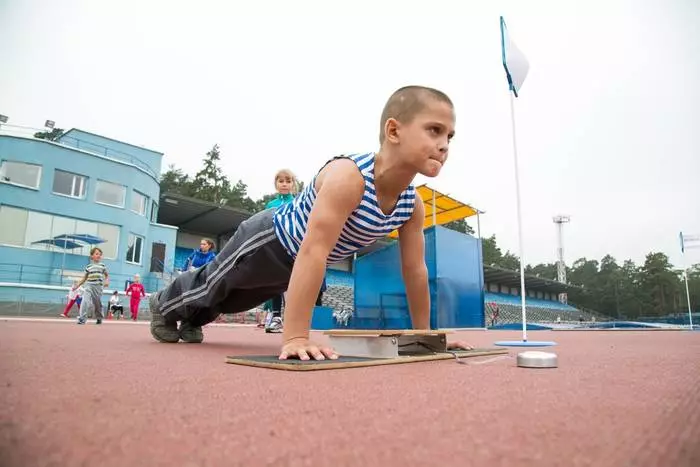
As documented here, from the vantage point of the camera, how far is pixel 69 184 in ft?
48.6

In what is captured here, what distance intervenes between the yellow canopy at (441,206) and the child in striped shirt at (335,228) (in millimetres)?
7100

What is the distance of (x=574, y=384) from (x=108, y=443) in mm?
906

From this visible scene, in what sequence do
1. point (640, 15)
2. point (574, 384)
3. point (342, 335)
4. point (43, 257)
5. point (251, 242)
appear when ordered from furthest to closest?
point (43, 257), point (251, 242), point (342, 335), point (640, 15), point (574, 384)

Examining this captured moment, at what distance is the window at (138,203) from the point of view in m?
16.3

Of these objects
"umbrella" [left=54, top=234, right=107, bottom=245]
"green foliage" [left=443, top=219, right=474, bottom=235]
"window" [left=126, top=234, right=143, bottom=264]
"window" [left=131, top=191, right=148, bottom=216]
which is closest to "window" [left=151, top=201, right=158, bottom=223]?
"window" [left=131, top=191, right=148, bottom=216]

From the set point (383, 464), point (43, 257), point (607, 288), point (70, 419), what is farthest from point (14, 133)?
point (607, 288)

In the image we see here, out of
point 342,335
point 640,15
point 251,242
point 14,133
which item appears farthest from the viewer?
point 251,242

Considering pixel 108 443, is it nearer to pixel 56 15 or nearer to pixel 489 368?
pixel 56 15

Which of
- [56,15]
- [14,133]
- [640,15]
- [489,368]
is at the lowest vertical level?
[489,368]

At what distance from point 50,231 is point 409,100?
15.9m

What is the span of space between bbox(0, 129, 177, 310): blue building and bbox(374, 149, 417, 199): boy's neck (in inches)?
518

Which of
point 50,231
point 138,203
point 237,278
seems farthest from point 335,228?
point 138,203

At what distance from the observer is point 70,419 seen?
576 millimetres

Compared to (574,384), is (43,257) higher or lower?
higher
